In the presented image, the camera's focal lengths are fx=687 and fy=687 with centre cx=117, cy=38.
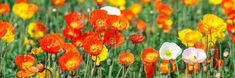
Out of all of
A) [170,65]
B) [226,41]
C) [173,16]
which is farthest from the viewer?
[173,16]

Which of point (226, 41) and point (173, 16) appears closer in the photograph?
point (226, 41)

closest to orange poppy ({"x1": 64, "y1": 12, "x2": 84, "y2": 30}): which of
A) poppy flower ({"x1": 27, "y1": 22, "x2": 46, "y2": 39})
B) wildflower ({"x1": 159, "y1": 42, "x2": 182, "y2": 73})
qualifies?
wildflower ({"x1": 159, "y1": 42, "x2": 182, "y2": 73})

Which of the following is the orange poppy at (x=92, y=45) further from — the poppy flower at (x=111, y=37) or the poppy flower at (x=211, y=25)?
the poppy flower at (x=211, y=25)

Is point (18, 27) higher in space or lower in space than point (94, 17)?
lower

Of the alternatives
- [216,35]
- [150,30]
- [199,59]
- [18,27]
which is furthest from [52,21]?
[199,59]

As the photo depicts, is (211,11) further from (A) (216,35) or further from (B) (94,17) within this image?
(B) (94,17)

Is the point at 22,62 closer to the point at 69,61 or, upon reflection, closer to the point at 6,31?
the point at 6,31

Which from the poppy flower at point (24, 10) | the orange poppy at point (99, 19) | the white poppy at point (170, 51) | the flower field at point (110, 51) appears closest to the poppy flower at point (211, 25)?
the flower field at point (110, 51)
